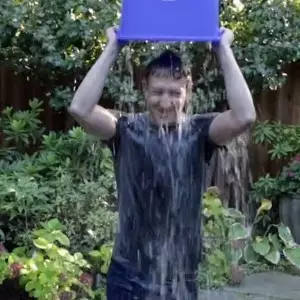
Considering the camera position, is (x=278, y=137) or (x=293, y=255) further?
(x=278, y=137)

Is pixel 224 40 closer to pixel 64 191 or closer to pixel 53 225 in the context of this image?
pixel 53 225

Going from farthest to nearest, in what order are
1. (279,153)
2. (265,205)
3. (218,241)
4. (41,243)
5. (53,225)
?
(279,153), (265,205), (218,241), (53,225), (41,243)

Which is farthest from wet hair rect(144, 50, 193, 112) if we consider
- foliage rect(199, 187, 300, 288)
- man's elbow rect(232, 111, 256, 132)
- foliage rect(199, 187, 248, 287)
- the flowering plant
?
the flowering plant

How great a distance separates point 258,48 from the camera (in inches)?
283

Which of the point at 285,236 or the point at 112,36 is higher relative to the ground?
the point at 112,36

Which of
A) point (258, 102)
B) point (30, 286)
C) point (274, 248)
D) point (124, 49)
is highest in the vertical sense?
point (124, 49)

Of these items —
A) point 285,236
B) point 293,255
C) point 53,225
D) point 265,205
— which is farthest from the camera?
point 265,205

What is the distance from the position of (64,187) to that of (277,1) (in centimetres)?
248

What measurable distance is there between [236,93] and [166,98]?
0.22 meters

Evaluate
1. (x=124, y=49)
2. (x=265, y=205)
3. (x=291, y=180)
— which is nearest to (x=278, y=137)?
(x=291, y=180)

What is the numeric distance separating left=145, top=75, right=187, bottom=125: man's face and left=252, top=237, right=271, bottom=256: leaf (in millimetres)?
3866

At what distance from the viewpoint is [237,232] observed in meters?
6.30

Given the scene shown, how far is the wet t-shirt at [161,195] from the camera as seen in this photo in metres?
2.96

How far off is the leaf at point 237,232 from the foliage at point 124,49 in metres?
0.98
